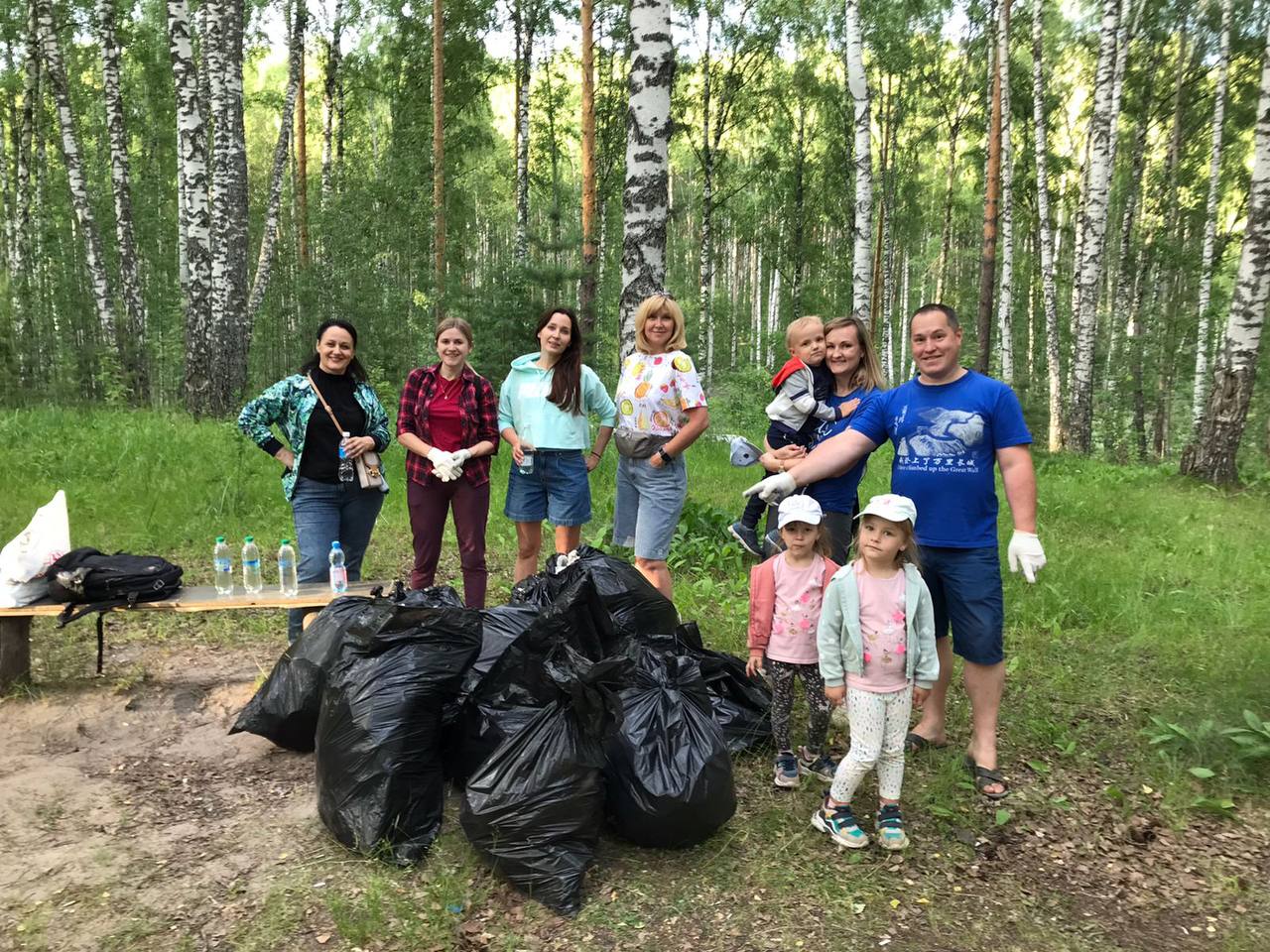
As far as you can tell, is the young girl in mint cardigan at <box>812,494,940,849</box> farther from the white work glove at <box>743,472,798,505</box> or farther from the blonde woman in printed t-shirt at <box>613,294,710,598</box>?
the blonde woman in printed t-shirt at <box>613,294,710,598</box>

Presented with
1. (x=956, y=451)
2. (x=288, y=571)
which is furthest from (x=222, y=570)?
(x=956, y=451)

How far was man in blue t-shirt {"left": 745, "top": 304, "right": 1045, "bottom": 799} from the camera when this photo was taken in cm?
304

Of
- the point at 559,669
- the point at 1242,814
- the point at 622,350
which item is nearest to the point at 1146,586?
the point at 1242,814

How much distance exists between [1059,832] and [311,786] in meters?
2.92

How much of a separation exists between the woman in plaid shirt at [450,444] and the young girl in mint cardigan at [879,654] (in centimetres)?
220

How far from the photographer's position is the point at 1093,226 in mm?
12867

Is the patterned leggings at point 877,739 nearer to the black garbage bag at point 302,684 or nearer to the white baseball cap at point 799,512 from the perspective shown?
the white baseball cap at point 799,512

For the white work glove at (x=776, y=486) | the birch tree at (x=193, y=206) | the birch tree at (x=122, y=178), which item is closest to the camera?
the white work glove at (x=776, y=486)

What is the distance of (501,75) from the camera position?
787 inches

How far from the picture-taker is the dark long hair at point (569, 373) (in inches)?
171

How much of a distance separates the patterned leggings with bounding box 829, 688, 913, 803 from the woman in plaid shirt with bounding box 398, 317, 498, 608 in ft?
7.49

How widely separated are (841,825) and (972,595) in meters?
1.02

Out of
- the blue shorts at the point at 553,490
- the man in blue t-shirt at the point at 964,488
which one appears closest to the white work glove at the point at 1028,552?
the man in blue t-shirt at the point at 964,488

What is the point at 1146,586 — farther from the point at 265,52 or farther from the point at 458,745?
the point at 265,52
